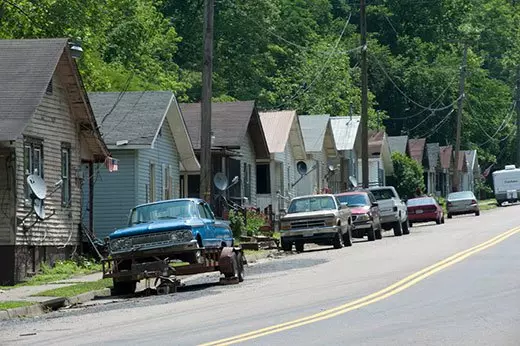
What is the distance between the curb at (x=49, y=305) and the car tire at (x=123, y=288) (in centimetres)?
27

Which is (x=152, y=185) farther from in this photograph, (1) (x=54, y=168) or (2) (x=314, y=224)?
(1) (x=54, y=168)

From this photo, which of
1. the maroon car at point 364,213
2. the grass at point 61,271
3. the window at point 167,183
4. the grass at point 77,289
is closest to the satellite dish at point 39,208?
the grass at point 61,271

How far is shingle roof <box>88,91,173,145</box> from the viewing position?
39.7m

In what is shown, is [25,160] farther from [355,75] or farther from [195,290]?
[355,75]

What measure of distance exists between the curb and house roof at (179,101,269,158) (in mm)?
22108

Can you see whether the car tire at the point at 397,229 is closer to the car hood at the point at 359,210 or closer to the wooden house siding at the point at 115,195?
the car hood at the point at 359,210

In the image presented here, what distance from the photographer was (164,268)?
2545cm

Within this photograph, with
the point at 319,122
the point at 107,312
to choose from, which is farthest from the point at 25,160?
the point at 319,122

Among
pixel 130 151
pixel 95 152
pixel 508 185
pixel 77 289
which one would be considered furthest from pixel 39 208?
pixel 508 185

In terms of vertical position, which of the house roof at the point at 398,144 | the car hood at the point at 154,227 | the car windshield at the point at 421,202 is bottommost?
the car hood at the point at 154,227

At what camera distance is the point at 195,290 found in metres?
25.9

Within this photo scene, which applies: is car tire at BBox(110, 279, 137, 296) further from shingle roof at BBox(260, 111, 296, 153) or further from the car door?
shingle roof at BBox(260, 111, 296, 153)

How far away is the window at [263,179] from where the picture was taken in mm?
59875

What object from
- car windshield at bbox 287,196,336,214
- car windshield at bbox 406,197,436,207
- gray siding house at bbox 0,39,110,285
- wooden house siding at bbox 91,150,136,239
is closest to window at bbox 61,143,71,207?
gray siding house at bbox 0,39,110,285
